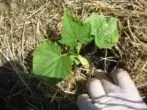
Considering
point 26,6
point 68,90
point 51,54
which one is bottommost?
point 68,90

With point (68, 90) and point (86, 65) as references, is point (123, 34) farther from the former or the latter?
point (68, 90)

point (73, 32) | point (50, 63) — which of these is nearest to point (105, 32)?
point (73, 32)

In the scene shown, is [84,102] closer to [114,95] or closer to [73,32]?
[114,95]

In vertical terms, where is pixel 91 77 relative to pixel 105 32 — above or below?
below

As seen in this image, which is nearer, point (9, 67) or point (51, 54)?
point (51, 54)

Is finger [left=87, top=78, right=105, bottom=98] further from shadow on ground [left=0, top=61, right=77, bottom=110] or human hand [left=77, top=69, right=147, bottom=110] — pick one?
shadow on ground [left=0, top=61, right=77, bottom=110]

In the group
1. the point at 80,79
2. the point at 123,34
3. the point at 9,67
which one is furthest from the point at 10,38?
the point at 123,34
